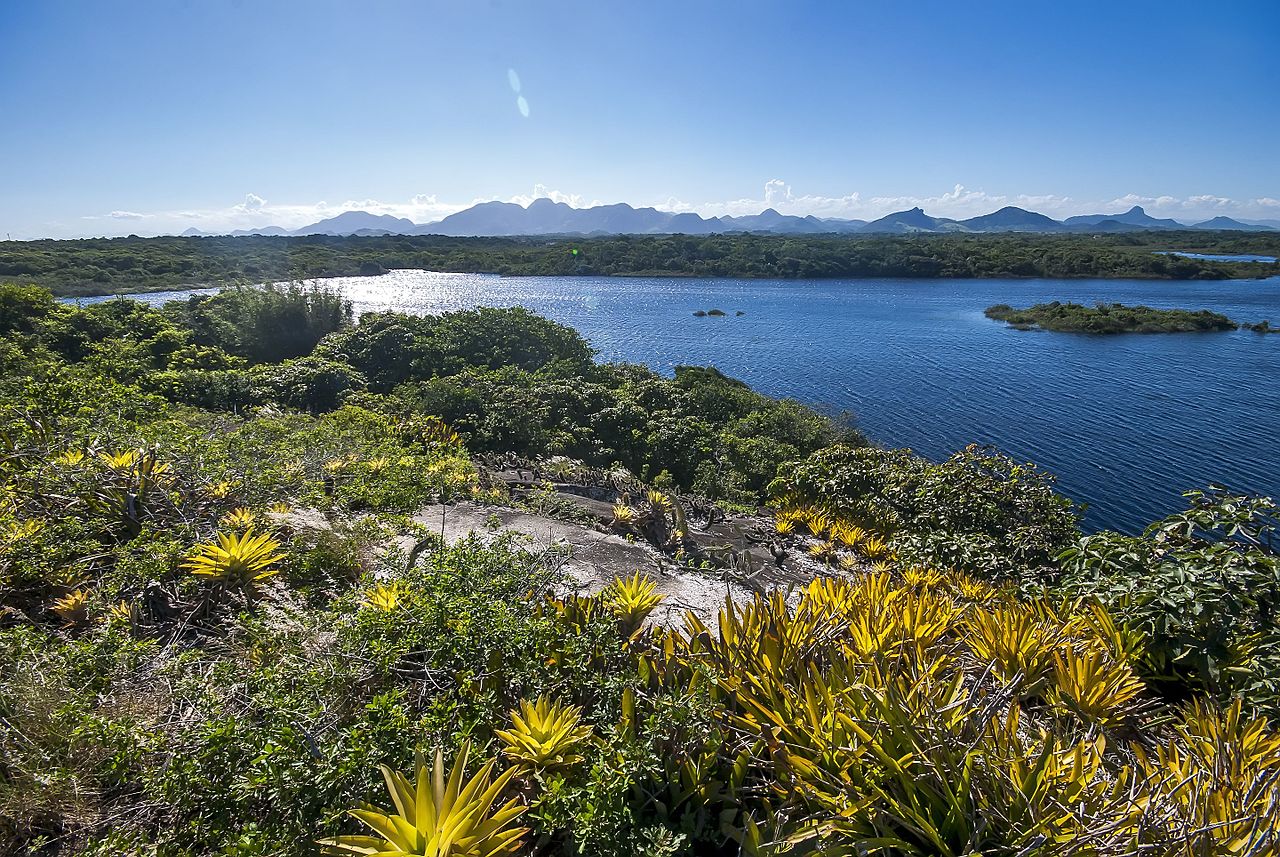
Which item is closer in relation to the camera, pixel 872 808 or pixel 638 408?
pixel 872 808

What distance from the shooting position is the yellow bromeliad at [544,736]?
244 cm

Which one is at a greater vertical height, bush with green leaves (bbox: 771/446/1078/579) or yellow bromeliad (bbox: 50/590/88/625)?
yellow bromeliad (bbox: 50/590/88/625)

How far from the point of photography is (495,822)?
2109mm

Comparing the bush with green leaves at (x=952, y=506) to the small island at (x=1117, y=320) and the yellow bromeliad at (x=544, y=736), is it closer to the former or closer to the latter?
the yellow bromeliad at (x=544, y=736)

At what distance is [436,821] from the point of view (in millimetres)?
2080

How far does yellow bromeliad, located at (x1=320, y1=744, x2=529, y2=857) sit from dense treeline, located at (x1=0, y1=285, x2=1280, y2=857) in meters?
0.01

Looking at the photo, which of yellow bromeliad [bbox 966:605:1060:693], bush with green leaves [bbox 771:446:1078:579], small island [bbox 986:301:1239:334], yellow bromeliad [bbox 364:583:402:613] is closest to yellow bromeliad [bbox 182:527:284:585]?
yellow bromeliad [bbox 364:583:402:613]

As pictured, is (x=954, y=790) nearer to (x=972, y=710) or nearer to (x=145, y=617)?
(x=972, y=710)

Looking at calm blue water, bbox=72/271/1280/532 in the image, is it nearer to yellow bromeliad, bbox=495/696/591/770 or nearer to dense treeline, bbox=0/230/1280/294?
dense treeline, bbox=0/230/1280/294

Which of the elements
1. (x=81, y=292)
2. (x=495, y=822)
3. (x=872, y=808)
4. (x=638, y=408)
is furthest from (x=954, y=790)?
(x=81, y=292)

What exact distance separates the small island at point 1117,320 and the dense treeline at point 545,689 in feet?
126

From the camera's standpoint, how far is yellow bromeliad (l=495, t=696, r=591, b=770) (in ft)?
8.00

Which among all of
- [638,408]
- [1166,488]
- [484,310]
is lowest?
[1166,488]

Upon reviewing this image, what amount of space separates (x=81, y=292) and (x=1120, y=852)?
149ft
